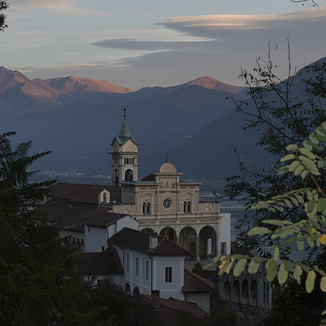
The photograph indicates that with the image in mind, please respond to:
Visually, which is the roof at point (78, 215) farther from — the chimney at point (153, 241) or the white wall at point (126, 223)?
the chimney at point (153, 241)

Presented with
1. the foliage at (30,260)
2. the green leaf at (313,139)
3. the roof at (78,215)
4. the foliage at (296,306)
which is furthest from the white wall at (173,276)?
the green leaf at (313,139)

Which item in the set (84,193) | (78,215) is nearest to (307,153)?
(78,215)

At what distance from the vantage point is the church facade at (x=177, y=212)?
87.6 meters

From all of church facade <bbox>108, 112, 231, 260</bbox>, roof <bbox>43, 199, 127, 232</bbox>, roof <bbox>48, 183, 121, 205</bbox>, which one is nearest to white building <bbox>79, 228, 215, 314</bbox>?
roof <bbox>43, 199, 127, 232</bbox>

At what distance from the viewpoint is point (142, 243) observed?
6234 centimetres

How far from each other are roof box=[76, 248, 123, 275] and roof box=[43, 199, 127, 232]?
965 cm

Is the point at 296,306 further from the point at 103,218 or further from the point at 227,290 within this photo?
the point at 103,218

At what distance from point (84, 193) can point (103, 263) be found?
3234 centimetres

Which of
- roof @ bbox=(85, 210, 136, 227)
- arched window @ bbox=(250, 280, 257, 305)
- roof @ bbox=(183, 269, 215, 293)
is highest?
roof @ bbox=(85, 210, 136, 227)

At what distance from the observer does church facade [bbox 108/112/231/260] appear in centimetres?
8756

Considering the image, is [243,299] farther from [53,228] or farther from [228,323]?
[53,228]

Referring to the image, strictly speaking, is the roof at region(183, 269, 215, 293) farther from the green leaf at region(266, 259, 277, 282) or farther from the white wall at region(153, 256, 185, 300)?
the green leaf at region(266, 259, 277, 282)

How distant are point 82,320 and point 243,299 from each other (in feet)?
202

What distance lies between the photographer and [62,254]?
12.9m
